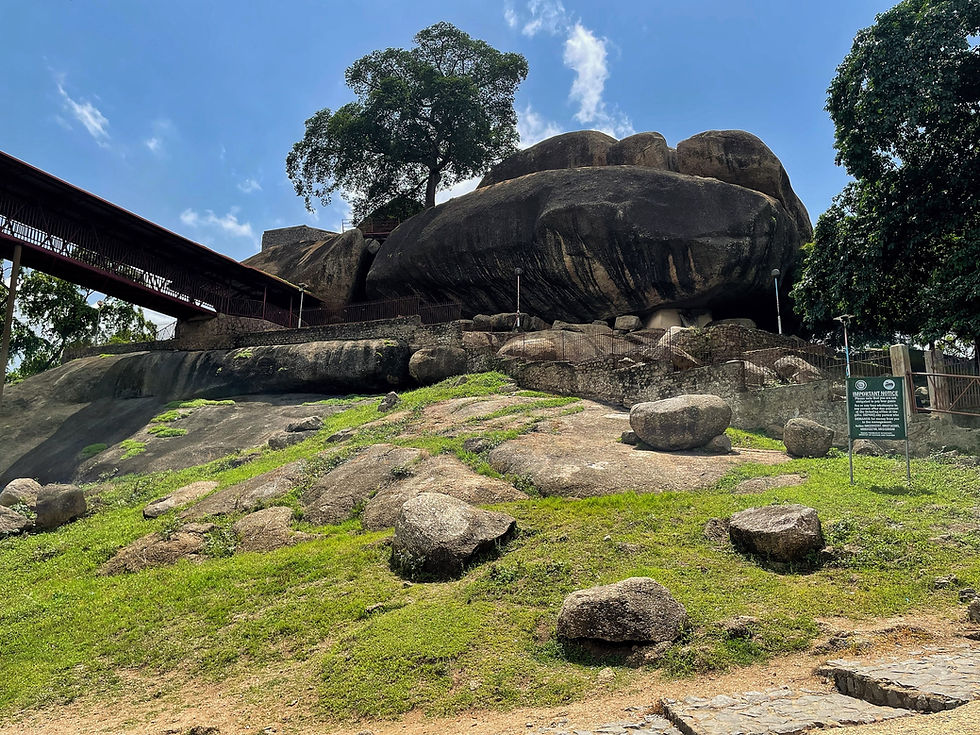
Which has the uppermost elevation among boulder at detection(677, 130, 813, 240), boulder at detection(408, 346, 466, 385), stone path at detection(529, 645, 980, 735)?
boulder at detection(677, 130, 813, 240)

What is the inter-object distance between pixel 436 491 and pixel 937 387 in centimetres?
1182

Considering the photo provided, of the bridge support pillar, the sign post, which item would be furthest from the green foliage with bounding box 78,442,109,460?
the sign post

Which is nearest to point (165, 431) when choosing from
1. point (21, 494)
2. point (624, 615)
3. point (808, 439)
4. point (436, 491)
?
point (21, 494)

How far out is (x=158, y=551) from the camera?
11.5 metres

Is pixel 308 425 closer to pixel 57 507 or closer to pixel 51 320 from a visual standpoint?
pixel 57 507

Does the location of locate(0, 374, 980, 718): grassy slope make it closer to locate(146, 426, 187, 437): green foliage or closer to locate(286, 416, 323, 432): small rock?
locate(286, 416, 323, 432): small rock

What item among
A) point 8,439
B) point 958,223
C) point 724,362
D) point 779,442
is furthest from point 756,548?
point 8,439

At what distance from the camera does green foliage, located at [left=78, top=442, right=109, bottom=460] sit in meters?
22.0

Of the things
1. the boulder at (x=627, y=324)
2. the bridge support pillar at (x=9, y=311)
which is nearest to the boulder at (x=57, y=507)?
the bridge support pillar at (x=9, y=311)

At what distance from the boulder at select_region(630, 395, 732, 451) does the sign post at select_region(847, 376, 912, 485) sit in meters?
2.86

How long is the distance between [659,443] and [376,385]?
14.6 meters

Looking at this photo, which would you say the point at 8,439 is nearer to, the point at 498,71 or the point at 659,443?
the point at 659,443

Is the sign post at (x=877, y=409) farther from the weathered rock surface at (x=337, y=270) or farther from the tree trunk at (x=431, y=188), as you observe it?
the tree trunk at (x=431, y=188)

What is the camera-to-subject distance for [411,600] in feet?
28.1
